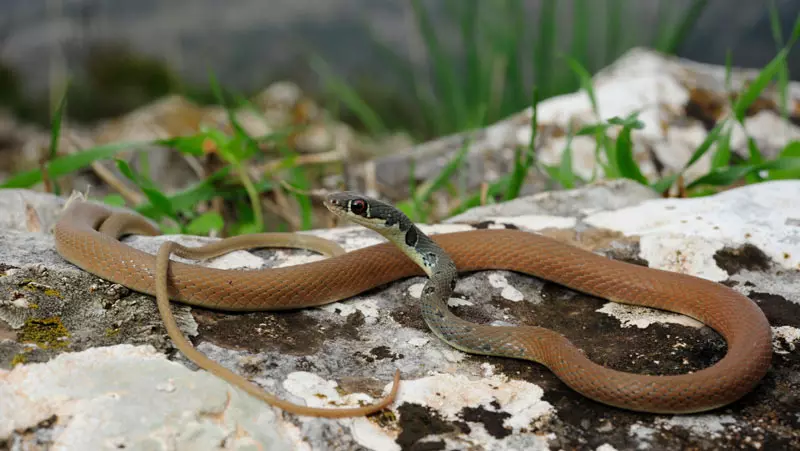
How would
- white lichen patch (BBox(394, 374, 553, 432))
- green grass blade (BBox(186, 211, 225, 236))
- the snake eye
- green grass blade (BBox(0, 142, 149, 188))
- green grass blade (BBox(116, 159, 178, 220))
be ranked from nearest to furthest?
white lichen patch (BBox(394, 374, 553, 432))
the snake eye
green grass blade (BBox(116, 159, 178, 220))
green grass blade (BBox(0, 142, 149, 188))
green grass blade (BBox(186, 211, 225, 236))

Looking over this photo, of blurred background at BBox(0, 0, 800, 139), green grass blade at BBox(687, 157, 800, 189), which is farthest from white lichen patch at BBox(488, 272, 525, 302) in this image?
blurred background at BBox(0, 0, 800, 139)

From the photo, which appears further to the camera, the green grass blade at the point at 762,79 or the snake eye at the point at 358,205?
the green grass blade at the point at 762,79

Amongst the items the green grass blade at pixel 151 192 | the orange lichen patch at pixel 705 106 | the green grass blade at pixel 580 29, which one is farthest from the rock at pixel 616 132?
the green grass blade at pixel 151 192

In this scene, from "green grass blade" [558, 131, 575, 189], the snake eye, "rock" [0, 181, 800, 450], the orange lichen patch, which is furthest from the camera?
the orange lichen patch

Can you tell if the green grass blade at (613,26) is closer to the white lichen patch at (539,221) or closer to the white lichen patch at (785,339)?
the white lichen patch at (539,221)

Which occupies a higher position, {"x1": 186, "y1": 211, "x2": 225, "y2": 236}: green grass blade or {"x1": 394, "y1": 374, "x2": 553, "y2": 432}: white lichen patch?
{"x1": 394, "y1": 374, "x2": 553, "y2": 432}: white lichen patch

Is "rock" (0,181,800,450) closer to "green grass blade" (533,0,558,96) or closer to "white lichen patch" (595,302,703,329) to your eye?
"white lichen patch" (595,302,703,329)

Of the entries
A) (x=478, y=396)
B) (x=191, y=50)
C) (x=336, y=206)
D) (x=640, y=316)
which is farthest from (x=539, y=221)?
(x=191, y=50)

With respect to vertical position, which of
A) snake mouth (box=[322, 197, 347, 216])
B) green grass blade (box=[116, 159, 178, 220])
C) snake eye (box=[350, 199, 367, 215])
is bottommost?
green grass blade (box=[116, 159, 178, 220])
